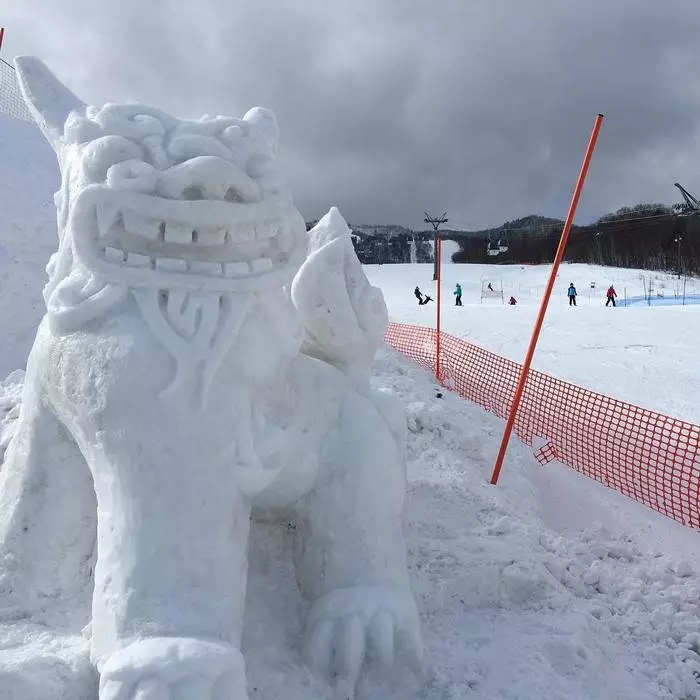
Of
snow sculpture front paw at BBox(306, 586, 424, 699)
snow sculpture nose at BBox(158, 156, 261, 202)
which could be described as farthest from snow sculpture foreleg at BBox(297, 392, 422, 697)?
snow sculpture nose at BBox(158, 156, 261, 202)

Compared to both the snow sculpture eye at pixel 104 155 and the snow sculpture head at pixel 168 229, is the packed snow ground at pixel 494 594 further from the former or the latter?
the snow sculpture eye at pixel 104 155

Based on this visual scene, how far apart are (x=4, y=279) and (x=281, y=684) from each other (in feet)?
17.5

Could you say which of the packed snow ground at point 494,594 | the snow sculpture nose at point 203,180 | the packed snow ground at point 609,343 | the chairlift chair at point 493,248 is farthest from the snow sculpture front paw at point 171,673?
the chairlift chair at point 493,248

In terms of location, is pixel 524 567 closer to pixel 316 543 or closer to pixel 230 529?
pixel 316 543

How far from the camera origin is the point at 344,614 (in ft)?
5.29

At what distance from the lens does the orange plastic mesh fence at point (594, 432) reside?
3479 millimetres

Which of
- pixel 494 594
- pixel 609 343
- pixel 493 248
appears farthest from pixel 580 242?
pixel 494 594

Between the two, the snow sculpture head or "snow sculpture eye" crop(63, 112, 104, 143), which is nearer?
the snow sculpture head

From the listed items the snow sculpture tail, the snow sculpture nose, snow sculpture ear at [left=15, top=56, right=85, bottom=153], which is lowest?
the snow sculpture tail

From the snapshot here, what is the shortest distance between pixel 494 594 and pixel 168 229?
1.55 m

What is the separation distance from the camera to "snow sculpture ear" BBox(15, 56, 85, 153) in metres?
1.87

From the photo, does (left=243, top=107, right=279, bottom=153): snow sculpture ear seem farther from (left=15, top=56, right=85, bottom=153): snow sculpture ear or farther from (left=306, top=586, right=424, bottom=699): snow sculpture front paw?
(left=306, top=586, right=424, bottom=699): snow sculpture front paw

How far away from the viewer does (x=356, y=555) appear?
1.72 meters

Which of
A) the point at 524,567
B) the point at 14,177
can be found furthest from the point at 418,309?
the point at 524,567
